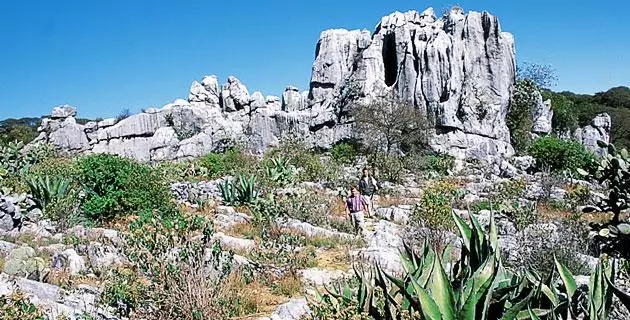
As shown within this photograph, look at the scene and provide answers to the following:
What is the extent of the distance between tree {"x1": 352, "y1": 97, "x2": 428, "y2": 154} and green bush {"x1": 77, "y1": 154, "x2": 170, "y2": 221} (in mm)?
13803

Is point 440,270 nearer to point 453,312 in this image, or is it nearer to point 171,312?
point 453,312

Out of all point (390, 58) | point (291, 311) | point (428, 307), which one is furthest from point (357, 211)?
A: point (390, 58)

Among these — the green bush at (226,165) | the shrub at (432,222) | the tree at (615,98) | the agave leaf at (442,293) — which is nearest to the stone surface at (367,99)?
the green bush at (226,165)

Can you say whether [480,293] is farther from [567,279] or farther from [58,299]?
[58,299]

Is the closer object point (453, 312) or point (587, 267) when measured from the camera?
point (453, 312)

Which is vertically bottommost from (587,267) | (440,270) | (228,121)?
(587,267)

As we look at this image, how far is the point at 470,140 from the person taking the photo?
28.7 meters

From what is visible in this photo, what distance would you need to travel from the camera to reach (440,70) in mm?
30219

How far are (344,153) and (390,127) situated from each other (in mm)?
3671

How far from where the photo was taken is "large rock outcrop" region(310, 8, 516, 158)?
1147 inches

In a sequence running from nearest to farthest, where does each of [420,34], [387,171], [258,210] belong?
1. [258,210]
2. [387,171]
3. [420,34]

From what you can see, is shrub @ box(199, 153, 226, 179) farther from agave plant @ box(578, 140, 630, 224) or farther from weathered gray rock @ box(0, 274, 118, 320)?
agave plant @ box(578, 140, 630, 224)

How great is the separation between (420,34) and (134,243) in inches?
1115

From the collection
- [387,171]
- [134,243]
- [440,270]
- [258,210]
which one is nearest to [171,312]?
[134,243]
